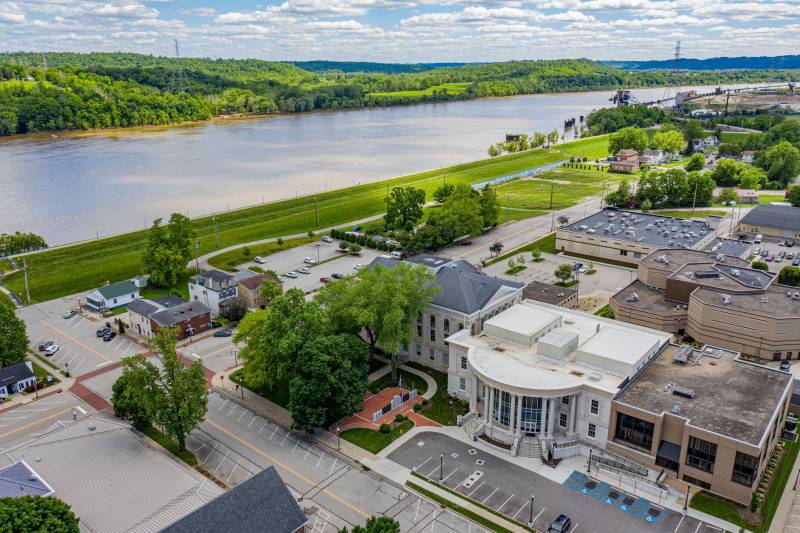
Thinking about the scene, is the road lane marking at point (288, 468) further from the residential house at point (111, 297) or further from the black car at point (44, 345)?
the residential house at point (111, 297)

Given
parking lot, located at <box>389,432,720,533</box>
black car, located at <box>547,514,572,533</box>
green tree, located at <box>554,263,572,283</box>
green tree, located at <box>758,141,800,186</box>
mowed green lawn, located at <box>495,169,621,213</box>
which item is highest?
green tree, located at <box>758,141,800,186</box>

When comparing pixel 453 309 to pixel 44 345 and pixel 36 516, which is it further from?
pixel 44 345

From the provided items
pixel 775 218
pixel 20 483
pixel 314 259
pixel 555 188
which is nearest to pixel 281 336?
pixel 20 483

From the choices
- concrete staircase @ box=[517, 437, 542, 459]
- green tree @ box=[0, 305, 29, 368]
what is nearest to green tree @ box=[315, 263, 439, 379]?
concrete staircase @ box=[517, 437, 542, 459]

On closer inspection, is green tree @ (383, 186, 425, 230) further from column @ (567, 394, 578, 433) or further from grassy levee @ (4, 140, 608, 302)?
column @ (567, 394, 578, 433)

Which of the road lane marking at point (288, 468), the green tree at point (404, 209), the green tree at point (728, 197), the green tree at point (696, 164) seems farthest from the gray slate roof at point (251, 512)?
the green tree at point (696, 164)

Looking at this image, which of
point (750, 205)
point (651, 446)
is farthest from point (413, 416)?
point (750, 205)
